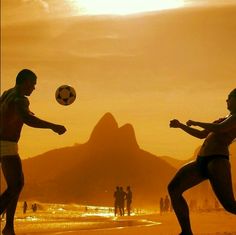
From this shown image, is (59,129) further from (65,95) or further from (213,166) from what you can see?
(65,95)

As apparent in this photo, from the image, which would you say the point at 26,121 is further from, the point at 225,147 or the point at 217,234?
the point at 217,234

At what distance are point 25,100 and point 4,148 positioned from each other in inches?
26.8

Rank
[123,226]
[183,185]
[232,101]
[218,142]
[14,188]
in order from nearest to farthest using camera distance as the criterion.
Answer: [14,188] → [218,142] → [183,185] → [232,101] → [123,226]

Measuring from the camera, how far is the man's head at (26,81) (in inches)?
332

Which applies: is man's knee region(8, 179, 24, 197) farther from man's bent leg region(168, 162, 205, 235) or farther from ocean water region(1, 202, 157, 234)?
ocean water region(1, 202, 157, 234)

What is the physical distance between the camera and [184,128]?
8.50 meters

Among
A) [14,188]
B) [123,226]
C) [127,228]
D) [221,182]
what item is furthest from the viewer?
[123,226]

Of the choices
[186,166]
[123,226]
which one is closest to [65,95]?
[186,166]

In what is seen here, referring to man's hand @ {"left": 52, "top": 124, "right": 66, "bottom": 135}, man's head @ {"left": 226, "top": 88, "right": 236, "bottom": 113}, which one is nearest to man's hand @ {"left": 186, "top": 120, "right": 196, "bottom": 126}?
man's head @ {"left": 226, "top": 88, "right": 236, "bottom": 113}

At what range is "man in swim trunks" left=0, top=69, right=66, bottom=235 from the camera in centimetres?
812

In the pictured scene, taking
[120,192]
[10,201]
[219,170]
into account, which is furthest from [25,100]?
[120,192]

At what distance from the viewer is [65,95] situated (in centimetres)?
1080

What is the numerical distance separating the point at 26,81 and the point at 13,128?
66 cm

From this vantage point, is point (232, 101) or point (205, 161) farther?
point (232, 101)
